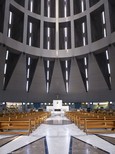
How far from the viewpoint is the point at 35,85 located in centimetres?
3325

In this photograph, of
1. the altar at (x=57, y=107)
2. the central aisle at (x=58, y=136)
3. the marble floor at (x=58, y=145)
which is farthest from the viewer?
the altar at (x=57, y=107)

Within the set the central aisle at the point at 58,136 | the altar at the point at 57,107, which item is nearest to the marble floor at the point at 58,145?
the central aisle at the point at 58,136

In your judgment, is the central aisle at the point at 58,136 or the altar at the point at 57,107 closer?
the central aisle at the point at 58,136

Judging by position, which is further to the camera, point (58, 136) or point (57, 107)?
point (57, 107)

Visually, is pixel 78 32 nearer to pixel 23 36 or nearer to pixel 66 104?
pixel 23 36

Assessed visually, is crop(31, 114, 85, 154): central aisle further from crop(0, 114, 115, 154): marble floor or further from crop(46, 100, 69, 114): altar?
crop(46, 100, 69, 114): altar

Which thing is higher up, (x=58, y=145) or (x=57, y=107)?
(x=57, y=107)

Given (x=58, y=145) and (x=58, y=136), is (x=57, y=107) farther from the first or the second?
(x=58, y=145)

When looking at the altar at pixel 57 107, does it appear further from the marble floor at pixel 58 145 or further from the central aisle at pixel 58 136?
the marble floor at pixel 58 145

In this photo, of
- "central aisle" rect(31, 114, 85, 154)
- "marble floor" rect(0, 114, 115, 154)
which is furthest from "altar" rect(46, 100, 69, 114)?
"marble floor" rect(0, 114, 115, 154)

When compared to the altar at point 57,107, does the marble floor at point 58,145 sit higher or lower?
lower

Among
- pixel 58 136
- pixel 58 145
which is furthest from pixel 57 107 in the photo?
pixel 58 145

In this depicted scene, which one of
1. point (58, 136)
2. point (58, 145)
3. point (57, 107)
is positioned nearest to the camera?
point (58, 145)

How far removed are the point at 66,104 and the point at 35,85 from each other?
7.76 meters
